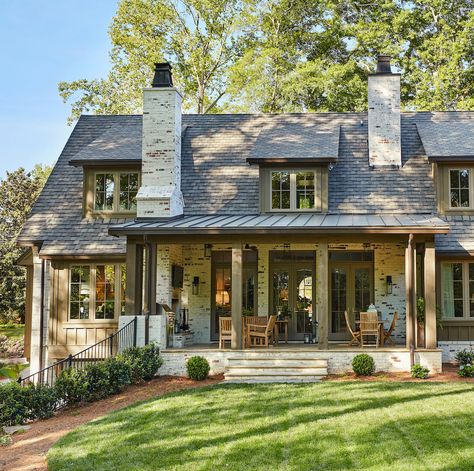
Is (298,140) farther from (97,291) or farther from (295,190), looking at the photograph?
(97,291)

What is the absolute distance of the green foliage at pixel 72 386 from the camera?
11836 mm

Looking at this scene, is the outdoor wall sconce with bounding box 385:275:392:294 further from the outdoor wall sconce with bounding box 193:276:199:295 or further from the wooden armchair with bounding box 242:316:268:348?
the outdoor wall sconce with bounding box 193:276:199:295

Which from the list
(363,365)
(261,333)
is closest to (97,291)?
(261,333)

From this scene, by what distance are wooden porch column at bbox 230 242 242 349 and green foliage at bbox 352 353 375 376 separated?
2.51 m

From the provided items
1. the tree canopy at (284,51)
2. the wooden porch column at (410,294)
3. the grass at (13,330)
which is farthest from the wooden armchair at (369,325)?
the grass at (13,330)

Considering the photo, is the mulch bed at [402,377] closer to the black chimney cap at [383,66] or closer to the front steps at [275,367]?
the front steps at [275,367]

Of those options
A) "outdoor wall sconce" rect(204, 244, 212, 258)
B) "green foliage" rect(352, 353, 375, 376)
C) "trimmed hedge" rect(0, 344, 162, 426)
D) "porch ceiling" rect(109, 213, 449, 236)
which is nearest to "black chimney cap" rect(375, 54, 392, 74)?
"porch ceiling" rect(109, 213, 449, 236)

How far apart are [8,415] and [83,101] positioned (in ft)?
84.9

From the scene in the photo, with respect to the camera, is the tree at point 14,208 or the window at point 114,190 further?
the tree at point 14,208

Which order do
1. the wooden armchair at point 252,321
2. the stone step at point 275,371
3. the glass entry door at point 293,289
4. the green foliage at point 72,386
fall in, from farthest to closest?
the glass entry door at point 293,289, the wooden armchair at point 252,321, the stone step at point 275,371, the green foliage at point 72,386

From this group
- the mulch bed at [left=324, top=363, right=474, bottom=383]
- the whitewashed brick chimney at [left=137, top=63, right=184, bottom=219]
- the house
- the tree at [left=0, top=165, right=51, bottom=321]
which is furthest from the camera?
the tree at [left=0, top=165, right=51, bottom=321]

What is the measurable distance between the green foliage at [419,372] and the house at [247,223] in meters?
1.68

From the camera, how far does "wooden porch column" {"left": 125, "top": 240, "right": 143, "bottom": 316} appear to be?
1524 centimetres

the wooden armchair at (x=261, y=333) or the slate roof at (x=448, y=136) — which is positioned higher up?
the slate roof at (x=448, y=136)
